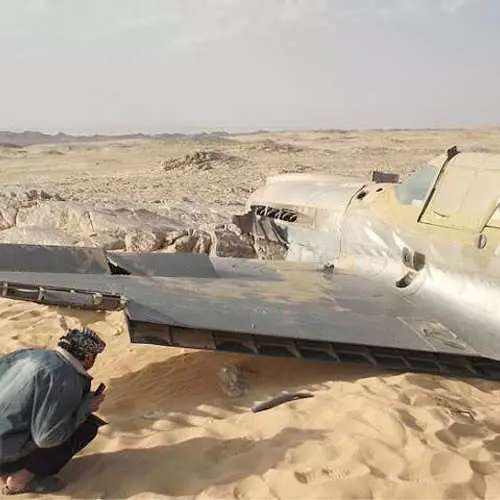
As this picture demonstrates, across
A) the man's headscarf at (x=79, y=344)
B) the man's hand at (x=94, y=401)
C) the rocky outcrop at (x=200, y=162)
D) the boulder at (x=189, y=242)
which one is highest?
the man's headscarf at (x=79, y=344)

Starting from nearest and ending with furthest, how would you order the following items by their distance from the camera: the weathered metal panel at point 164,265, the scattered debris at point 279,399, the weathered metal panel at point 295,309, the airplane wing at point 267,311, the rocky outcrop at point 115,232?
the scattered debris at point 279,399, the airplane wing at point 267,311, the weathered metal panel at point 295,309, the weathered metal panel at point 164,265, the rocky outcrop at point 115,232

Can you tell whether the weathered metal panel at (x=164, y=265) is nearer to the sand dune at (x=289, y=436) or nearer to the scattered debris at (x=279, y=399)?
the sand dune at (x=289, y=436)

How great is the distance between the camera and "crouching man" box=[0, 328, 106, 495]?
3.65 meters

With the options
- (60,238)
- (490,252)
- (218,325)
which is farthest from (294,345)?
(60,238)

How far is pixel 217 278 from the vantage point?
641 centimetres

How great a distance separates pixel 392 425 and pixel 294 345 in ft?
3.59

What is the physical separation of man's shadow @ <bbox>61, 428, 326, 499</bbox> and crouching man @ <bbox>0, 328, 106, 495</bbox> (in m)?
0.22

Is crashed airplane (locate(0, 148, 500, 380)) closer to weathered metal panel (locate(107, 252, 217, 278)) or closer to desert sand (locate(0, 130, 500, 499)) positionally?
weathered metal panel (locate(107, 252, 217, 278))

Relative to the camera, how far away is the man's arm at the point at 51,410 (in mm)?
3635

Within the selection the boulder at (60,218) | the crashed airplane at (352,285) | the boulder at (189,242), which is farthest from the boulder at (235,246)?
the boulder at (60,218)

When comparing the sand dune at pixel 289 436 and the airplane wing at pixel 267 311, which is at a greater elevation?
the airplane wing at pixel 267 311

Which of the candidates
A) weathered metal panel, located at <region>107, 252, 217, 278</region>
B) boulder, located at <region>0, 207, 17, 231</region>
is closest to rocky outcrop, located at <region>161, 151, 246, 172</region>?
boulder, located at <region>0, 207, 17, 231</region>

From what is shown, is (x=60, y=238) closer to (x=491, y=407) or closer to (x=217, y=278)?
(x=217, y=278)

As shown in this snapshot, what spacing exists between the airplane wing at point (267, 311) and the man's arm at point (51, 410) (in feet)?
3.39
